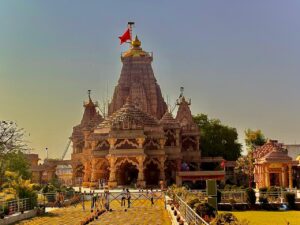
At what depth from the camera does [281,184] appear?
5419cm

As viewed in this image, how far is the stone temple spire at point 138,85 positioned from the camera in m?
78.9

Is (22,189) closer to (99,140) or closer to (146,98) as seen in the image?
(99,140)

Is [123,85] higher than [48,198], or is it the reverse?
[123,85]

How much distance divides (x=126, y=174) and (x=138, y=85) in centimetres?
1763

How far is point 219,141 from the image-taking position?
8956cm

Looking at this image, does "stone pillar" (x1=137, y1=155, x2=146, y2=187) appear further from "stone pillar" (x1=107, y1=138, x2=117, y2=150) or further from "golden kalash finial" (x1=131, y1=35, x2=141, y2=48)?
"golden kalash finial" (x1=131, y1=35, x2=141, y2=48)

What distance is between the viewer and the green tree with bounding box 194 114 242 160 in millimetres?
87062

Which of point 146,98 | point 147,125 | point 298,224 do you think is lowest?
point 298,224

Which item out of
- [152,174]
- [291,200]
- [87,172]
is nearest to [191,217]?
[291,200]

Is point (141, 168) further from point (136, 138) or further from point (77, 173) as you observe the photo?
point (77, 173)

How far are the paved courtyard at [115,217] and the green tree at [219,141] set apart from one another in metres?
53.7

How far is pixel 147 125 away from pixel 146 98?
15.3 m

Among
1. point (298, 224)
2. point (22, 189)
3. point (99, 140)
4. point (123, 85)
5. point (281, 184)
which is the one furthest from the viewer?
point (123, 85)

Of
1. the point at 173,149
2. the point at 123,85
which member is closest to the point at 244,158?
the point at 173,149
